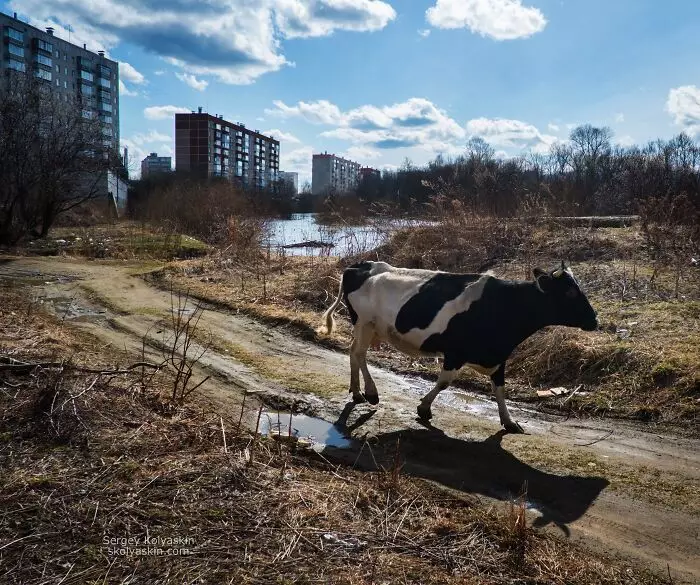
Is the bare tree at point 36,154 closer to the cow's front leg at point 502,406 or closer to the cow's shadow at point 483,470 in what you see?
the cow's shadow at point 483,470

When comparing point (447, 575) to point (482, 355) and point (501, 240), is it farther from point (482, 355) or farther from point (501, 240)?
point (501, 240)

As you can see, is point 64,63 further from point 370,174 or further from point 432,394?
point 432,394

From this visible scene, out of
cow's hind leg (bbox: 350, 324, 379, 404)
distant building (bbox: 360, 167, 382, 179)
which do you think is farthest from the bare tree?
distant building (bbox: 360, 167, 382, 179)

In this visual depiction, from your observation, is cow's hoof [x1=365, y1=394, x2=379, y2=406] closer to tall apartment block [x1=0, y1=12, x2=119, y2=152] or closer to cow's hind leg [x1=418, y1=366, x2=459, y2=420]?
cow's hind leg [x1=418, y1=366, x2=459, y2=420]

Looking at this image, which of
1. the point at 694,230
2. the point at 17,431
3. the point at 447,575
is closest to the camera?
the point at 447,575

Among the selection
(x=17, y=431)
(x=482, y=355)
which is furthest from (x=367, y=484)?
(x=17, y=431)

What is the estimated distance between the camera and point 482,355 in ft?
23.2

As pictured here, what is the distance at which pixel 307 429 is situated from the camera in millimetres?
6914

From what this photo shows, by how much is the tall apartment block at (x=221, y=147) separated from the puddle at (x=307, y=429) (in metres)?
81.0

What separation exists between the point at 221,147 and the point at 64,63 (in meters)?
29.7

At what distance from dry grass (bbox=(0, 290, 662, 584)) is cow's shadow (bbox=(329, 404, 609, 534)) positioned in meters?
0.37

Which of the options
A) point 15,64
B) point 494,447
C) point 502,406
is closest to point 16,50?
point 15,64

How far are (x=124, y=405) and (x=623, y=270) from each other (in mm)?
11446

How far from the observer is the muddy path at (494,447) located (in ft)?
15.4
